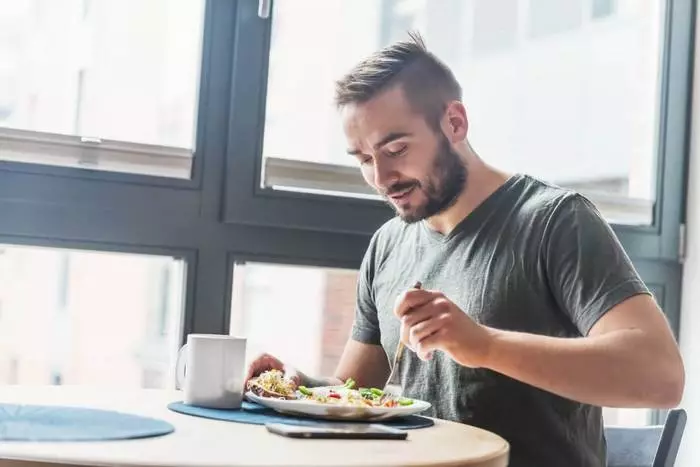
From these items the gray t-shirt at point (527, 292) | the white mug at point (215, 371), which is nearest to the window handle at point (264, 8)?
the gray t-shirt at point (527, 292)

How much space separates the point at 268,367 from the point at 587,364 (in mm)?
543

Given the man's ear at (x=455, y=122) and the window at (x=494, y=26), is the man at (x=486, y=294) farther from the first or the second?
the window at (x=494, y=26)

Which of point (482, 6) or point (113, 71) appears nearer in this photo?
point (113, 71)

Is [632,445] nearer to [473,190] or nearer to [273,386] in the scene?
[473,190]

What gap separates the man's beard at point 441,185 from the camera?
5.39 ft

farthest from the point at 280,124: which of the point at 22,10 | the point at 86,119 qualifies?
the point at 22,10

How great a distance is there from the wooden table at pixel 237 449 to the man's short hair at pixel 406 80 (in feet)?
1.92

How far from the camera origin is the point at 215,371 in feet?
4.42

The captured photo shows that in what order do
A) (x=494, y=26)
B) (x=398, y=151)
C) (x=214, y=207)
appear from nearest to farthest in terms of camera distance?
(x=398, y=151) < (x=214, y=207) < (x=494, y=26)

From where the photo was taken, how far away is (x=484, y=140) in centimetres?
230

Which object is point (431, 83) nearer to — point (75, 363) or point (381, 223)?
point (381, 223)

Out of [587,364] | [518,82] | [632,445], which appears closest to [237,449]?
[587,364]

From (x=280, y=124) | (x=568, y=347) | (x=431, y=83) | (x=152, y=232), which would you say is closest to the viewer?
(x=568, y=347)

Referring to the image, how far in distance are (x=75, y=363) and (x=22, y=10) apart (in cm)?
71
